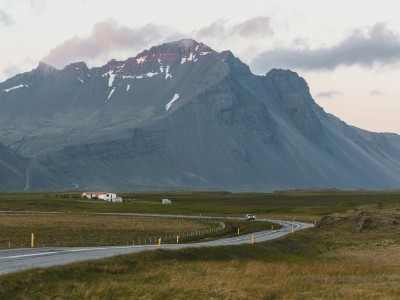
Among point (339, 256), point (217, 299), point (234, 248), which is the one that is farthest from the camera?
point (339, 256)

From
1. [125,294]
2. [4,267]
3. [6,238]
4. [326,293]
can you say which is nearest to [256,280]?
[326,293]

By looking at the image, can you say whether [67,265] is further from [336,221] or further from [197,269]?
[336,221]

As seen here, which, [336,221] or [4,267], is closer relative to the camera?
[4,267]

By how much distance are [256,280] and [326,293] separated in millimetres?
4611

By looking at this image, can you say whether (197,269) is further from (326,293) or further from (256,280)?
(326,293)

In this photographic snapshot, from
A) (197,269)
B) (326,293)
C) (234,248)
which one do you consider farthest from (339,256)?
(326,293)

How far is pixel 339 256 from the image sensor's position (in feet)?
169

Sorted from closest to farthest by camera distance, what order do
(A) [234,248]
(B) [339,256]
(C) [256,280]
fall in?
(C) [256,280]
(A) [234,248]
(B) [339,256]

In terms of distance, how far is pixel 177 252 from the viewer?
37938 millimetres

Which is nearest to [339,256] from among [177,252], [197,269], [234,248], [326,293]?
[234,248]

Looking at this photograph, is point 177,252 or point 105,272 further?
point 177,252

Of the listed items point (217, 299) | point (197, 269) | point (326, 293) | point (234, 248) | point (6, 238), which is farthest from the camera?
point (6, 238)

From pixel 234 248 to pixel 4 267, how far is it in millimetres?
18573

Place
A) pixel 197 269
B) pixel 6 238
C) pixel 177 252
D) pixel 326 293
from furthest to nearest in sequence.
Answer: pixel 6 238
pixel 177 252
pixel 197 269
pixel 326 293
